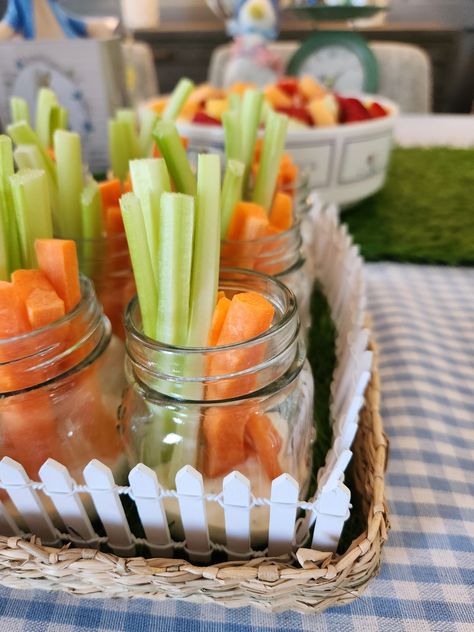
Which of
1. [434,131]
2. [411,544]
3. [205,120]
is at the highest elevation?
[205,120]

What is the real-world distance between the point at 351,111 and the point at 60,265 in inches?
29.0

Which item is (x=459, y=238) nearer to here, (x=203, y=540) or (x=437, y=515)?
(x=437, y=515)

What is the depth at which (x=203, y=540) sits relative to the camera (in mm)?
337

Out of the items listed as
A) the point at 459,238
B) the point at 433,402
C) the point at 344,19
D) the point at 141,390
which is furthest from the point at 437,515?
the point at 344,19

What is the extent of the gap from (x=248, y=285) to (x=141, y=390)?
0.35 ft

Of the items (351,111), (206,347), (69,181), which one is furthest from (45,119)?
(351,111)

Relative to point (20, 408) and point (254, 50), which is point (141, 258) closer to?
point (20, 408)

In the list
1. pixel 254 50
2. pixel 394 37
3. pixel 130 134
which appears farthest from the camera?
pixel 394 37

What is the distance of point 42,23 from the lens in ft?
2.90

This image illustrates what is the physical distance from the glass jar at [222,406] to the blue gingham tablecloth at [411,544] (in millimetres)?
55

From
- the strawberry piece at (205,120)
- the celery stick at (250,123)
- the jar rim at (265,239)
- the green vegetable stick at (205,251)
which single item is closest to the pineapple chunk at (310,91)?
the strawberry piece at (205,120)

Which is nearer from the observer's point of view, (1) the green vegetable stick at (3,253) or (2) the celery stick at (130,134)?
(1) the green vegetable stick at (3,253)

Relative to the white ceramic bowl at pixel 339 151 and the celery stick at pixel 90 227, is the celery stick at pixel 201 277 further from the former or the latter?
the white ceramic bowl at pixel 339 151

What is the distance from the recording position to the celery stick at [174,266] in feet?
0.97
